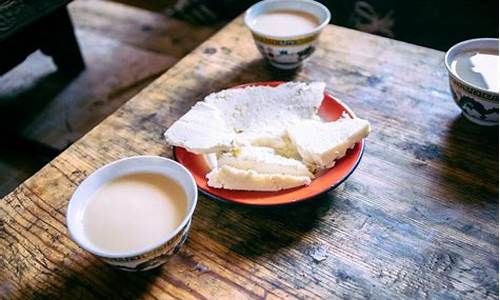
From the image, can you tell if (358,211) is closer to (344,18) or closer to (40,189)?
(40,189)

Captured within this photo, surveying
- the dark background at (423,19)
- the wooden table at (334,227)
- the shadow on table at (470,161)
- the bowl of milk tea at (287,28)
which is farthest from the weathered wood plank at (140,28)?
the shadow on table at (470,161)

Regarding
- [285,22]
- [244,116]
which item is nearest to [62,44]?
[285,22]

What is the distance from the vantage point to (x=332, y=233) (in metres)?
0.72

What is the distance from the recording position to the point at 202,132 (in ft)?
2.69

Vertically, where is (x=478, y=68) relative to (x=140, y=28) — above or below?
above

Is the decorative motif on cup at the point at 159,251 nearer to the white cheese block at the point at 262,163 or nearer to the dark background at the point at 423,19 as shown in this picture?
the white cheese block at the point at 262,163

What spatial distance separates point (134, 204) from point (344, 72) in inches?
23.9

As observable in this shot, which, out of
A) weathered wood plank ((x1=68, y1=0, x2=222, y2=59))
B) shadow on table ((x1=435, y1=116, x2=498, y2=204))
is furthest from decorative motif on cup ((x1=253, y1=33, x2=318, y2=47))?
weathered wood plank ((x1=68, y1=0, x2=222, y2=59))

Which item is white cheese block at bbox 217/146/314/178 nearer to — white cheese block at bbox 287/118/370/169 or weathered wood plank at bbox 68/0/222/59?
white cheese block at bbox 287/118/370/169

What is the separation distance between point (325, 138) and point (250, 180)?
15cm

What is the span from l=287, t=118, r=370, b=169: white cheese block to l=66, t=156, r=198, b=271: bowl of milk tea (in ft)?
Result: 0.72

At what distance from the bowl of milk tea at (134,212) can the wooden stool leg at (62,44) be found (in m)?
1.23

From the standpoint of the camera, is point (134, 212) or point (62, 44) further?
point (62, 44)

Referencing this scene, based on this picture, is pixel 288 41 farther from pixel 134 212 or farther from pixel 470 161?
pixel 134 212
